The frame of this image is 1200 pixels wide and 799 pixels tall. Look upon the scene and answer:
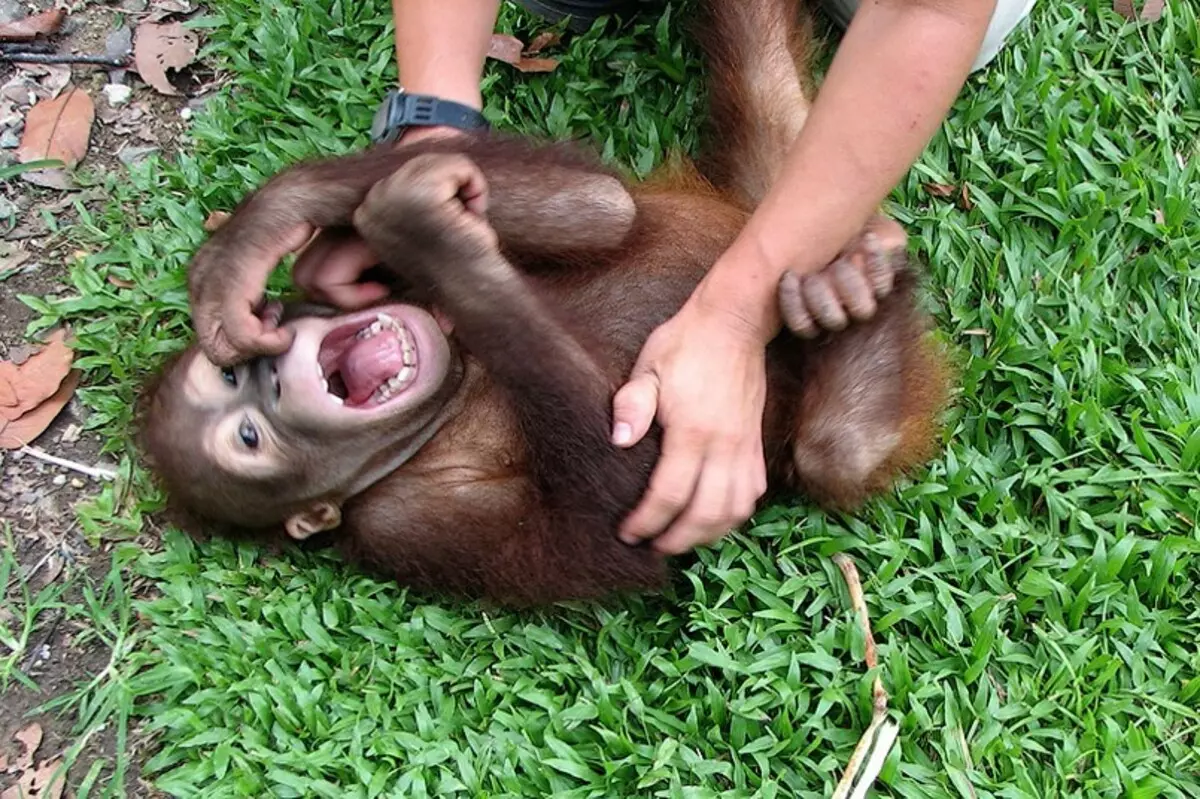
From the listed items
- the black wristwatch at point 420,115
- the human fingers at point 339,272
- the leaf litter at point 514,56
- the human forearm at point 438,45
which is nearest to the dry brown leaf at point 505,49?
the leaf litter at point 514,56

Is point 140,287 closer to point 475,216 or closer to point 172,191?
point 172,191

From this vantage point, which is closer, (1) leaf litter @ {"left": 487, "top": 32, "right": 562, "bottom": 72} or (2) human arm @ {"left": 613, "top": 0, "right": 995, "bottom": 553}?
(2) human arm @ {"left": 613, "top": 0, "right": 995, "bottom": 553}

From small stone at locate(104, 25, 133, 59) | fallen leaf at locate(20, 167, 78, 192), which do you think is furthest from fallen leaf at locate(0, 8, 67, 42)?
fallen leaf at locate(20, 167, 78, 192)

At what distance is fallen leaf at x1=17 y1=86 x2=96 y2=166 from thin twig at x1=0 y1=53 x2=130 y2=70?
0.49 ft

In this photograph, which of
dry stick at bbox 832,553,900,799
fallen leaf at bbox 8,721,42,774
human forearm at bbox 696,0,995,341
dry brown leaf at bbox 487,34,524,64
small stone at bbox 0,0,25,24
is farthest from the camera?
small stone at bbox 0,0,25,24

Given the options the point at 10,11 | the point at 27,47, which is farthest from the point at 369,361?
the point at 10,11

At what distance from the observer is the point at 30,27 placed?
3846 millimetres

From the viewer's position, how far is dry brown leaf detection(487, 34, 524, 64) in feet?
11.6

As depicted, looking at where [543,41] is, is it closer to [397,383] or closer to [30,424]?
[397,383]

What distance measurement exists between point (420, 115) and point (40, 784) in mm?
1863

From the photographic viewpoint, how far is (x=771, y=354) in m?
2.76

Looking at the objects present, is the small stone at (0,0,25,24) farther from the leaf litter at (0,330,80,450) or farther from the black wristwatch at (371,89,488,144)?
the black wristwatch at (371,89,488,144)

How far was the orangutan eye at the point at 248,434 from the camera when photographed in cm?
270

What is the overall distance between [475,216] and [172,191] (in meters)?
1.48
